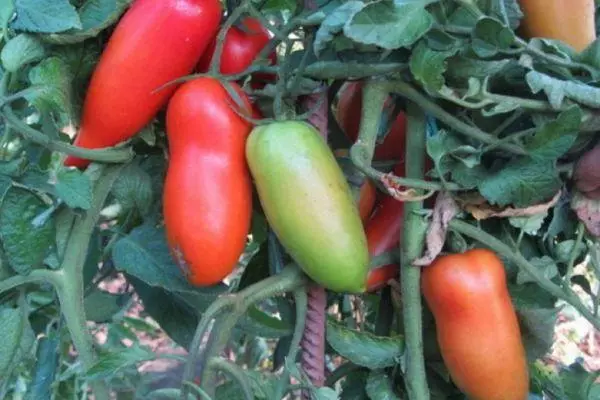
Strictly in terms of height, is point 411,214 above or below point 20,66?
below

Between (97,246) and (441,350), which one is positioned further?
(97,246)

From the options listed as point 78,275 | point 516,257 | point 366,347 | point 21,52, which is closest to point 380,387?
point 366,347

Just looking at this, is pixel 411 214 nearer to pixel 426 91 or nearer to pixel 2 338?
pixel 426 91

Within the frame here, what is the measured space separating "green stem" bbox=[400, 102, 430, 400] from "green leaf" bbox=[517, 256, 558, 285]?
0.25 ft

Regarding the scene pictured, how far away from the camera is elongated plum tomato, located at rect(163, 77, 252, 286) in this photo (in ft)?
1.80

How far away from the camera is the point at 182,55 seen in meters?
0.58

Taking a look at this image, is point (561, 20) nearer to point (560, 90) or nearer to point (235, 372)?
point (560, 90)

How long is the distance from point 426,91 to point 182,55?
0.56ft

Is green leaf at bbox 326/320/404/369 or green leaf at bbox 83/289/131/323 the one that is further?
green leaf at bbox 83/289/131/323

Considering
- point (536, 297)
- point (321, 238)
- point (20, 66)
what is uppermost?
point (20, 66)

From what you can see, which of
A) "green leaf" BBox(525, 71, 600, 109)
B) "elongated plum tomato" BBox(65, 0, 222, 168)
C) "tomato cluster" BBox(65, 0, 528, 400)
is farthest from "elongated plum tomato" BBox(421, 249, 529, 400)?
"elongated plum tomato" BBox(65, 0, 222, 168)

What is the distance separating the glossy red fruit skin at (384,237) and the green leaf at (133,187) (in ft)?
0.58

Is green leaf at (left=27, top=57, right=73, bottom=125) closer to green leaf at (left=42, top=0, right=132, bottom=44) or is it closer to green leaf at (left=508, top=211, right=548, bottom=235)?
green leaf at (left=42, top=0, right=132, bottom=44)

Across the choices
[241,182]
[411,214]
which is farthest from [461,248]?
[241,182]
